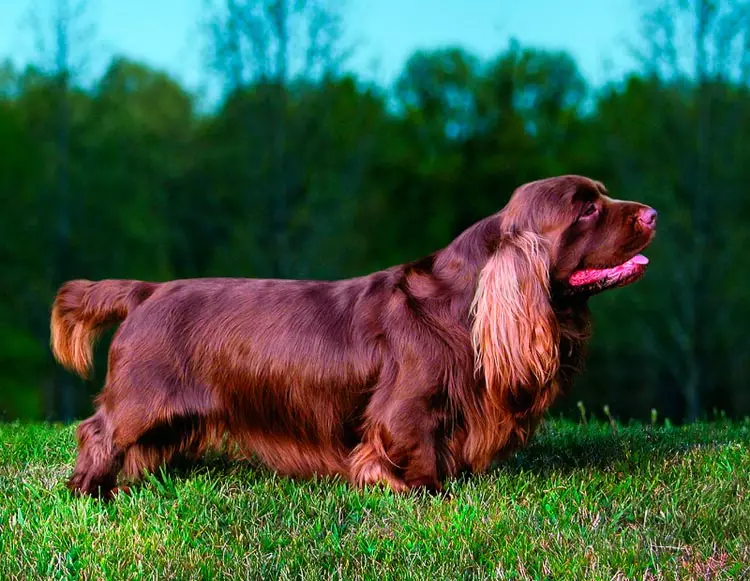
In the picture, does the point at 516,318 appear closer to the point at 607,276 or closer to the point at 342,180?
the point at 607,276

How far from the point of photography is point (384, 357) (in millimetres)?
4113

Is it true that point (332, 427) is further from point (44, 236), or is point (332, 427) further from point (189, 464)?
point (44, 236)

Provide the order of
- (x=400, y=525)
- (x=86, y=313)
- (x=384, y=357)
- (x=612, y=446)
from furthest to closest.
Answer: (x=612, y=446)
(x=86, y=313)
(x=384, y=357)
(x=400, y=525)

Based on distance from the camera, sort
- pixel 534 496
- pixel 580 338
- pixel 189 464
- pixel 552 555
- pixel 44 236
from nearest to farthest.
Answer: pixel 552 555, pixel 534 496, pixel 580 338, pixel 189 464, pixel 44 236

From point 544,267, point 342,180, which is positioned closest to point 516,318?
point 544,267

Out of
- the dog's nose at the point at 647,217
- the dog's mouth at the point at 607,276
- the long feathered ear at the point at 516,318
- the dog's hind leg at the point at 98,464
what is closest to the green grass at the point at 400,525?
the dog's hind leg at the point at 98,464

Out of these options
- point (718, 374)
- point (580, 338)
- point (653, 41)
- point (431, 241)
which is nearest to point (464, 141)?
point (431, 241)

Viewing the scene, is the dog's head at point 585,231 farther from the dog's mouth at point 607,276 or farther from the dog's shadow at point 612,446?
the dog's shadow at point 612,446

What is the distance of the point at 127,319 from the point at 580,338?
85.8 inches

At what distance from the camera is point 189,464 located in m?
4.62

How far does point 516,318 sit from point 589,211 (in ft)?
1.96

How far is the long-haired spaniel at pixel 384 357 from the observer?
4020 mm

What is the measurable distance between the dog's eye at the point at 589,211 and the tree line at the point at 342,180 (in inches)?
463

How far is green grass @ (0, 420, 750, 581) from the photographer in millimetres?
3197
